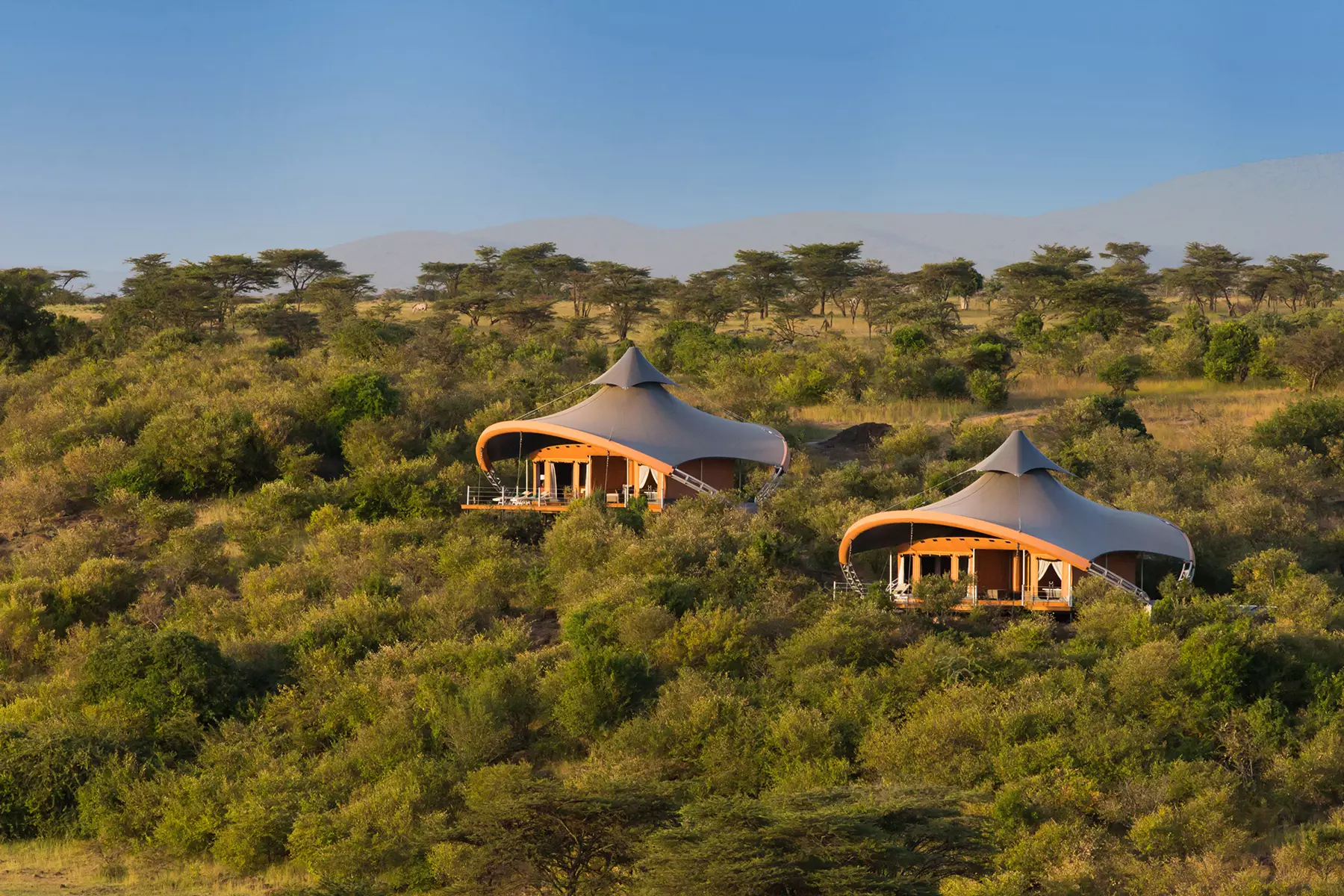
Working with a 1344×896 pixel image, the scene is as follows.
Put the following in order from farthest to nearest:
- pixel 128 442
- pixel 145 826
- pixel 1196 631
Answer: pixel 128 442
pixel 1196 631
pixel 145 826

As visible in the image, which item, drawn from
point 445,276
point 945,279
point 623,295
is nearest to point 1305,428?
point 945,279

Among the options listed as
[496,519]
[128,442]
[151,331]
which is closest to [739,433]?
[496,519]

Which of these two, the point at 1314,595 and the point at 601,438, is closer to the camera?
the point at 1314,595

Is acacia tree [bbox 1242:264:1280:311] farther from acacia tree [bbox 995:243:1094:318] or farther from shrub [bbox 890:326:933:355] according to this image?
shrub [bbox 890:326:933:355]

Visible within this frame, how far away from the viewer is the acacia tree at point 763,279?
80.7m

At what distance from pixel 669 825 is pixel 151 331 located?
168 ft

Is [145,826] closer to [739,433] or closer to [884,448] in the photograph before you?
[739,433]

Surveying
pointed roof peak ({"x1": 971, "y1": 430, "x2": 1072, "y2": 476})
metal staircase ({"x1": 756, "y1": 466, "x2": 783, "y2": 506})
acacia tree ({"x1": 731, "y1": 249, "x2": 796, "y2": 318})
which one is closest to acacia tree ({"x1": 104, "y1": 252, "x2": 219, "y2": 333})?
acacia tree ({"x1": 731, "y1": 249, "x2": 796, "y2": 318})

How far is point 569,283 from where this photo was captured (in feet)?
285

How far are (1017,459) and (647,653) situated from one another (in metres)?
9.98

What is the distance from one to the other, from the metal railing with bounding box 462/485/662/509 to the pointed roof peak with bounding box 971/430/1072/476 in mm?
8868

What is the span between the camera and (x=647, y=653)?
1185 inches

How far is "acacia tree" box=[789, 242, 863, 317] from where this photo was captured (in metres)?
82.6

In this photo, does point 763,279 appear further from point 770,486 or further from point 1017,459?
point 1017,459
